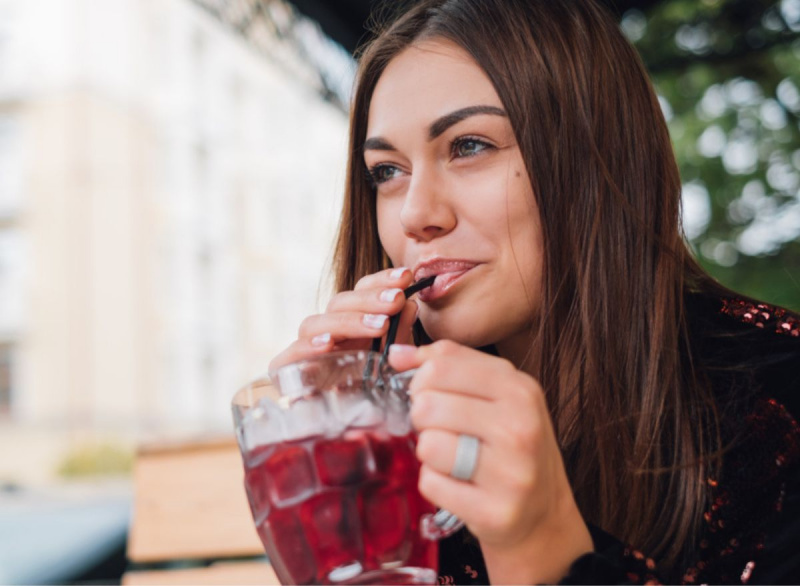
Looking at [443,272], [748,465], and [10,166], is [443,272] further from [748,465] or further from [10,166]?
[10,166]

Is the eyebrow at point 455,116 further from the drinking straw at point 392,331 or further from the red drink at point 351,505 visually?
the red drink at point 351,505

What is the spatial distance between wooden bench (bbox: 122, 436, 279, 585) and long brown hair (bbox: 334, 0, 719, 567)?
1080 millimetres

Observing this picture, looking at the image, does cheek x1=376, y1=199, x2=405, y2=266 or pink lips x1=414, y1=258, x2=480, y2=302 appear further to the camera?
cheek x1=376, y1=199, x2=405, y2=266

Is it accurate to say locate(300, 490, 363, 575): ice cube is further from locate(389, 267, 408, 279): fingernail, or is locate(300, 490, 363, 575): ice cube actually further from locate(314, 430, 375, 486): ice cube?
locate(389, 267, 408, 279): fingernail

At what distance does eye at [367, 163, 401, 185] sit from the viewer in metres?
1.55

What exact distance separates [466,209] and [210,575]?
Result: 1.32 meters

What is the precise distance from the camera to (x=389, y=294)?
115 cm

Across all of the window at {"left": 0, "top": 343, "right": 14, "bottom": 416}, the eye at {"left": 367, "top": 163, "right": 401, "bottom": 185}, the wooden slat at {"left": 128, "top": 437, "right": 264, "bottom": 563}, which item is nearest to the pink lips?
the eye at {"left": 367, "top": 163, "right": 401, "bottom": 185}

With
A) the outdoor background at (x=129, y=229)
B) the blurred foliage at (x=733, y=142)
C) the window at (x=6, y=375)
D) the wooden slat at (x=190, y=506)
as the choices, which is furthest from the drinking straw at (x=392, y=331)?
the window at (x=6, y=375)

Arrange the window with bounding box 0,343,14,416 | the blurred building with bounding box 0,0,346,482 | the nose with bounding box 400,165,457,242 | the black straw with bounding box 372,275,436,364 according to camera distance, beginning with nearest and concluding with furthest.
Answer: the black straw with bounding box 372,275,436,364 → the nose with bounding box 400,165,457,242 → the blurred building with bounding box 0,0,346,482 → the window with bounding box 0,343,14,416

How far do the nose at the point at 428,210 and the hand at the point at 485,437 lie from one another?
547 mm

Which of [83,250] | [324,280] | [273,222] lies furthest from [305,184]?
[324,280]

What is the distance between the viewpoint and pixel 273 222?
2433 centimetres

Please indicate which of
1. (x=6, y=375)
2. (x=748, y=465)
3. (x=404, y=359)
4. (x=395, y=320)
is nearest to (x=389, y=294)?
(x=395, y=320)
